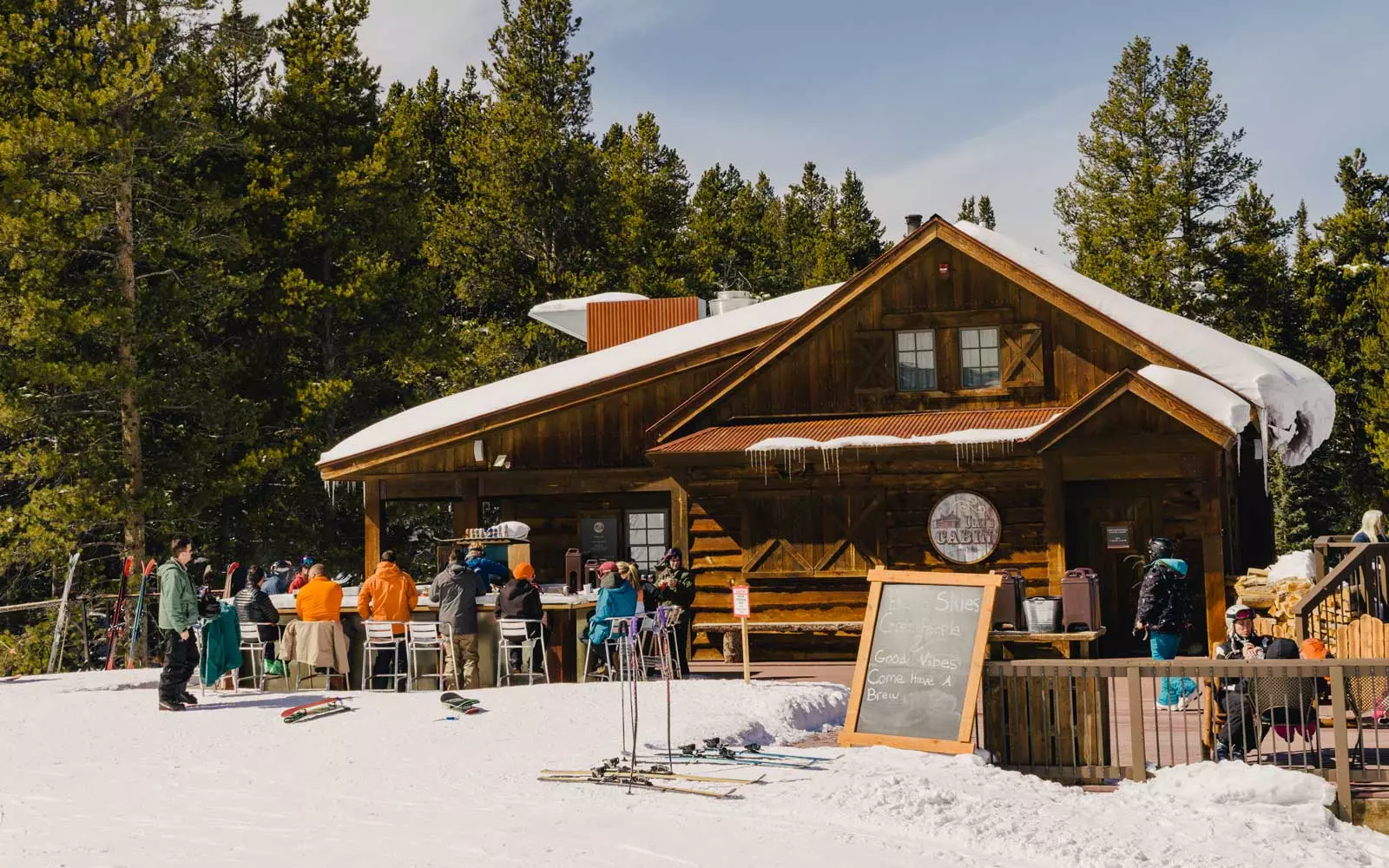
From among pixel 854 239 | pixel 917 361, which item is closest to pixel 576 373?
pixel 917 361

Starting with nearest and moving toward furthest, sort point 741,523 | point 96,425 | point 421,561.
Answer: point 741,523, point 96,425, point 421,561

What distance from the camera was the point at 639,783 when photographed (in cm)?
1037

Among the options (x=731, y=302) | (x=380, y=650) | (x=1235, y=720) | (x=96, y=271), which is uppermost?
(x=96, y=271)

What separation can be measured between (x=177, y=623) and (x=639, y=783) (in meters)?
6.02

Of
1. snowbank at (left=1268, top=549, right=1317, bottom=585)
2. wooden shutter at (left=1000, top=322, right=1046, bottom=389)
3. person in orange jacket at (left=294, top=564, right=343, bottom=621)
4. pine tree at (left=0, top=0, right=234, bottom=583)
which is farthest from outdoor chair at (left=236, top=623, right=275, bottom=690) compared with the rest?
snowbank at (left=1268, top=549, right=1317, bottom=585)

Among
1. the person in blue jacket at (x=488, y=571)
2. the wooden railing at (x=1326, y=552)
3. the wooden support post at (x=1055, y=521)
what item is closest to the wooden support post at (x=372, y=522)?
the person in blue jacket at (x=488, y=571)

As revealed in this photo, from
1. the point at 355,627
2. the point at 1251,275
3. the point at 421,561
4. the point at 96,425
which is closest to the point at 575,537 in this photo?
the point at 355,627

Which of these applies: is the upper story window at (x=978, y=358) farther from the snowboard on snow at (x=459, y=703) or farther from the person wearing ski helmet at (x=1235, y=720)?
the snowboard on snow at (x=459, y=703)

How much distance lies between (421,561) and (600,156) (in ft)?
39.3

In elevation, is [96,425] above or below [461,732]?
above

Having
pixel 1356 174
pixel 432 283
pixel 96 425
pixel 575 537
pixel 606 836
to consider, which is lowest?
pixel 606 836

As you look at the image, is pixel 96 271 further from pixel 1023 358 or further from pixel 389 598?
pixel 1023 358

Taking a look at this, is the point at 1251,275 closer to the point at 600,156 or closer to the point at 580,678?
the point at 600,156

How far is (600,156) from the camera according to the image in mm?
39000
